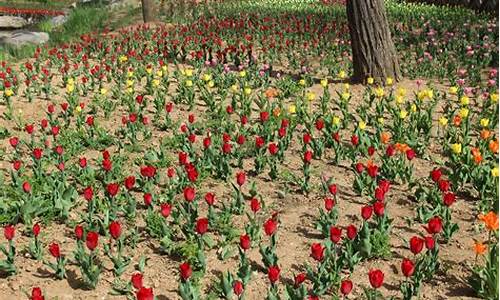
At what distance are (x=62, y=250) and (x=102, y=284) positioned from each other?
2.12 feet

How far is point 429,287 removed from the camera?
12.4ft

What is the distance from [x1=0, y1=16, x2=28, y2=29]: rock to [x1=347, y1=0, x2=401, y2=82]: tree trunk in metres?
18.7

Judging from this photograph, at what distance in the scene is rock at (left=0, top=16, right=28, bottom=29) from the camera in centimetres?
2295

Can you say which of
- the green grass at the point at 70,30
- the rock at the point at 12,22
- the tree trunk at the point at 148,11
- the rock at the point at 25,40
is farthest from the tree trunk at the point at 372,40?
the rock at the point at 12,22

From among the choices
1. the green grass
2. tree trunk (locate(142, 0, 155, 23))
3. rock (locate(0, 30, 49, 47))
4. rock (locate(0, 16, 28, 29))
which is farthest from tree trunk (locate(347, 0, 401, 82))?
rock (locate(0, 16, 28, 29))

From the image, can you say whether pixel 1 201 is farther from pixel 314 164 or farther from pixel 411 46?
pixel 411 46

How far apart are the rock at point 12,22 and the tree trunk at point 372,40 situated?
18.7 meters

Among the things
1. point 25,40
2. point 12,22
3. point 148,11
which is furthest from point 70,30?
point 12,22

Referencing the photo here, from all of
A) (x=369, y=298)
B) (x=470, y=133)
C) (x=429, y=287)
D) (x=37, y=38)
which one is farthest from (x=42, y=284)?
(x=37, y=38)

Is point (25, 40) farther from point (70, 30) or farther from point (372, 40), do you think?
point (372, 40)

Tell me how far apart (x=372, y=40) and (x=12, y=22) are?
761 inches

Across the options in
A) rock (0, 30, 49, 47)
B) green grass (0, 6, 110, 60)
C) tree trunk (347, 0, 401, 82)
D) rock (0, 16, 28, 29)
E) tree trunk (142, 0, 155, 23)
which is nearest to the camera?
tree trunk (347, 0, 401, 82)

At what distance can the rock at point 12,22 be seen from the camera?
22953 mm

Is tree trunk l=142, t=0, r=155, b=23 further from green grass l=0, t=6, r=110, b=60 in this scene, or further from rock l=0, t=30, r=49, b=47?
rock l=0, t=30, r=49, b=47
